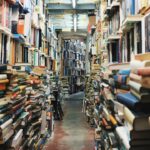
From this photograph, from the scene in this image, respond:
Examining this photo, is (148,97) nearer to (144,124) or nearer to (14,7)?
(144,124)

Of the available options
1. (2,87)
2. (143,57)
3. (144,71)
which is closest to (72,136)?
(2,87)

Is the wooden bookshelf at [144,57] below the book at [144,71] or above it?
above

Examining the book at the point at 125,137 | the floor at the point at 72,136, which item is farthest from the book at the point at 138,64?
the floor at the point at 72,136

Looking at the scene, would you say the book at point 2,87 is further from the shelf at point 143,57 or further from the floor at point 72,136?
the floor at point 72,136

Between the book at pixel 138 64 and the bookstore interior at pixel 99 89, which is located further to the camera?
the bookstore interior at pixel 99 89

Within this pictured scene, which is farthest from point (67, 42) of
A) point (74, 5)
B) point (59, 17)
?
point (74, 5)

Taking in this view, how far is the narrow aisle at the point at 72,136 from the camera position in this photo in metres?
6.05

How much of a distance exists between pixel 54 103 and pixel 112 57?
548 cm

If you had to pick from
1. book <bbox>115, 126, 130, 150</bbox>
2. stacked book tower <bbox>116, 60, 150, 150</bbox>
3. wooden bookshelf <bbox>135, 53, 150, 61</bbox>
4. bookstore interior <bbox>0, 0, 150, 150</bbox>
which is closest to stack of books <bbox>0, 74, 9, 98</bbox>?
bookstore interior <bbox>0, 0, 150, 150</bbox>

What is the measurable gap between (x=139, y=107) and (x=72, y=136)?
18.8 feet

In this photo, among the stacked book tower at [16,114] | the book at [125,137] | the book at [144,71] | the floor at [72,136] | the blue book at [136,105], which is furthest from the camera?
the floor at [72,136]

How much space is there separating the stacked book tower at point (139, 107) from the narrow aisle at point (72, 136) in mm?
4427

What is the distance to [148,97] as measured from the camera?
1367 millimetres

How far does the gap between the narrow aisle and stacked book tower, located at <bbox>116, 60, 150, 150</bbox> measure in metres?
4.43
